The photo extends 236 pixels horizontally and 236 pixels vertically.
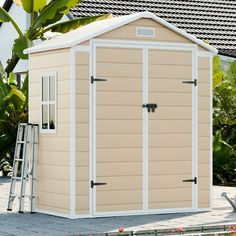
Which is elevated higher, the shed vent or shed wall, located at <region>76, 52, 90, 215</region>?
the shed vent

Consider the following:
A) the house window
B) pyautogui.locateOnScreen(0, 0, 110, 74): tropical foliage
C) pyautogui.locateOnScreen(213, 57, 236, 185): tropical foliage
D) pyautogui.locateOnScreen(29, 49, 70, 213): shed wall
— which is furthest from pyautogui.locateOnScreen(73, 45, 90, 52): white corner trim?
pyautogui.locateOnScreen(213, 57, 236, 185): tropical foliage

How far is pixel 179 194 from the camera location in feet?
45.3

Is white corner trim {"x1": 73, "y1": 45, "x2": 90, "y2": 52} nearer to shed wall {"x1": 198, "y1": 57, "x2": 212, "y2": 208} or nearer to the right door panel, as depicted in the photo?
the right door panel

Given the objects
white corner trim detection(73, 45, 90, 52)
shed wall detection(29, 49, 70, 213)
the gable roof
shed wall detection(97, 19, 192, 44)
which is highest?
the gable roof

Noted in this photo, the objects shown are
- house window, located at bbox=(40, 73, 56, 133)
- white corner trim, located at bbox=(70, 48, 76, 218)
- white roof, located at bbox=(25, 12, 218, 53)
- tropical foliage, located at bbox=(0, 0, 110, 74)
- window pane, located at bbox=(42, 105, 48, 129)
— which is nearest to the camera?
white corner trim, located at bbox=(70, 48, 76, 218)

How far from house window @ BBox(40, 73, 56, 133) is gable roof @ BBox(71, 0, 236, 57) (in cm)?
1230

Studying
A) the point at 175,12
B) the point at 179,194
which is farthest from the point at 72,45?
the point at 175,12

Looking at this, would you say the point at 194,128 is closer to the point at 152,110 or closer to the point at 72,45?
the point at 152,110

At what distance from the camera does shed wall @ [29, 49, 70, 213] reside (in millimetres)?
13227

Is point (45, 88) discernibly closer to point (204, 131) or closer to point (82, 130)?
point (82, 130)

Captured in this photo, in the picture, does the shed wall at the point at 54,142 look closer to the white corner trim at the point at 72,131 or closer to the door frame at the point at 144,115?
the white corner trim at the point at 72,131

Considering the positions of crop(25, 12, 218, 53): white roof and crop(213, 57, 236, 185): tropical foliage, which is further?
crop(213, 57, 236, 185): tropical foliage

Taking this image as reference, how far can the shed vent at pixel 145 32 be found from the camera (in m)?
13.6

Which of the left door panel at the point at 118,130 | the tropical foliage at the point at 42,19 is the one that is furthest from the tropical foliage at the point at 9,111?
the left door panel at the point at 118,130
